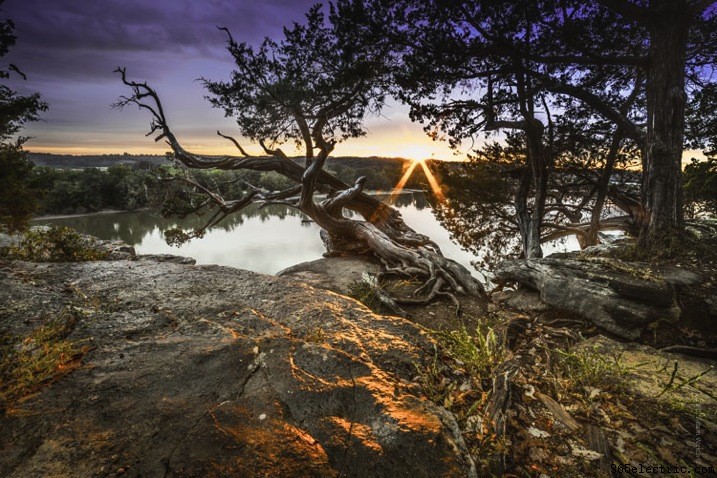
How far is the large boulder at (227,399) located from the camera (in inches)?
69.6

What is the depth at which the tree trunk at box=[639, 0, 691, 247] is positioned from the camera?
567cm

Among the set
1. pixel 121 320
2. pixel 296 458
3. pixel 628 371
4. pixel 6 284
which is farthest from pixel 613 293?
pixel 6 284

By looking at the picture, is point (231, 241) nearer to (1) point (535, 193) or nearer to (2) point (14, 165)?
(2) point (14, 165)

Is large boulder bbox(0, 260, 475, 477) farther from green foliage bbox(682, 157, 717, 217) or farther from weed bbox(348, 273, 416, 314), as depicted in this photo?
green foliage bbox(682, 157, 717, 217)

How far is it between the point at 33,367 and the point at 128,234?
46.2 meters

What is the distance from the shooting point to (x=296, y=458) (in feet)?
5.91

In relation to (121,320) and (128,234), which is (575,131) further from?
(128,234)

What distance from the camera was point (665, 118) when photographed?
5934mm

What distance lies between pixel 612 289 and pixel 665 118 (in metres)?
4.25

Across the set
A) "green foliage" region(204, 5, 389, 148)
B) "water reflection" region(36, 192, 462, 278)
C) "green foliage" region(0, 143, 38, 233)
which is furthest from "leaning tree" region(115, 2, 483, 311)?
"water reflection" region(36, 192, 462, 278)

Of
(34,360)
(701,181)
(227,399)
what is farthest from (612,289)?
(701,181)

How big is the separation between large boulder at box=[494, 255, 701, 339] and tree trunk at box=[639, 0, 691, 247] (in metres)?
1.67

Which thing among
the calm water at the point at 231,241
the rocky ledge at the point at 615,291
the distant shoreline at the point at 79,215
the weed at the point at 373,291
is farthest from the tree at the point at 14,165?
the distant shoreline at the point at 79,215

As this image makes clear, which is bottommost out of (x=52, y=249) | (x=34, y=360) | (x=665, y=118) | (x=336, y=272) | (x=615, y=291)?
(x=336, y=272)
